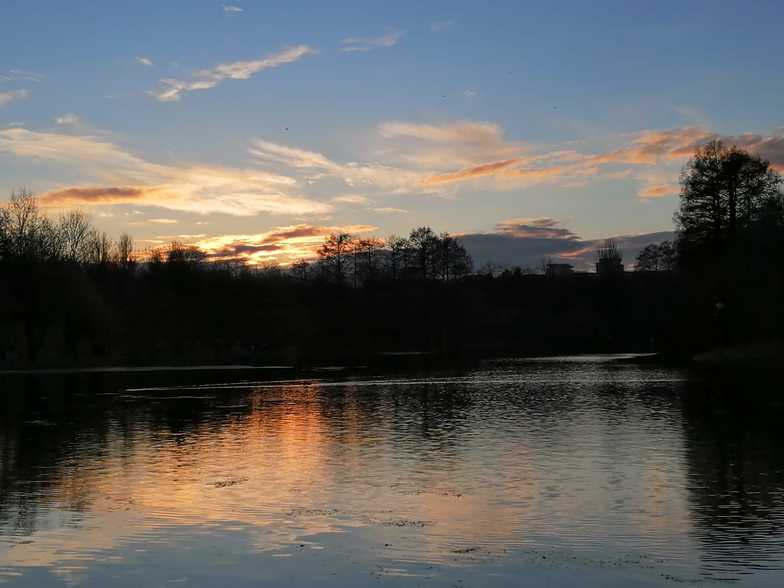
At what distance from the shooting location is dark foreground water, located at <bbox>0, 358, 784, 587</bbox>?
11766 millimetres

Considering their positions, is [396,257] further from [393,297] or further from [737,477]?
[737,477]

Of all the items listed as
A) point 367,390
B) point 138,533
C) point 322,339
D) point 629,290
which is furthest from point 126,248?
point 138,533

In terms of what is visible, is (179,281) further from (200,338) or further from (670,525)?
(670,525)

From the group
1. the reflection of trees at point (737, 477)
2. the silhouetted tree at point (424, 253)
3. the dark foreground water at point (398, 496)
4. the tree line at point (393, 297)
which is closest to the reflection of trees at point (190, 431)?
the dark foreground water at point (398, 496)

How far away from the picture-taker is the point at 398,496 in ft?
55.1

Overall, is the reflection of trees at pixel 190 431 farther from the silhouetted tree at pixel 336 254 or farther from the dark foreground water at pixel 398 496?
the silhouetted tree at pixel 336 254

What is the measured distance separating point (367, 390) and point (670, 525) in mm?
33065

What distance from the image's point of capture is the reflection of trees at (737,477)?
12828 mm

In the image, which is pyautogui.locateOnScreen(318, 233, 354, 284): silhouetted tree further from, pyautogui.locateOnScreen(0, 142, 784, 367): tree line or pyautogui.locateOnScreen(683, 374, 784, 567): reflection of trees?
pyautogui.locateOnScreen(683, 374, 784, 567): reflection of trees

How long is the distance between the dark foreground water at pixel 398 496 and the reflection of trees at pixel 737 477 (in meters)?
0.07

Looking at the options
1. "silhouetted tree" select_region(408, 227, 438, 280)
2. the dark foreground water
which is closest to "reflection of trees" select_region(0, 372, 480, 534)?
the dark foreground water

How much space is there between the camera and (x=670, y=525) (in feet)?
45.9

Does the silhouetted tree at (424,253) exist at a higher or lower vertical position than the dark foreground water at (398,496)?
higher

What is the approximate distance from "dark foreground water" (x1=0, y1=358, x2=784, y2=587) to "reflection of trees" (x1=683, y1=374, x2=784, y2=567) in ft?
0.22
